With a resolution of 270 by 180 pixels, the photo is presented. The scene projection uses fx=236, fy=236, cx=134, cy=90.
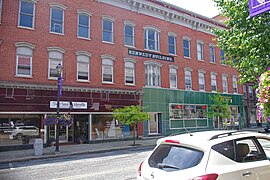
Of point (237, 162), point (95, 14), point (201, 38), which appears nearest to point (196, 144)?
point (237, 162)

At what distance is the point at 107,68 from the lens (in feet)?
71.1

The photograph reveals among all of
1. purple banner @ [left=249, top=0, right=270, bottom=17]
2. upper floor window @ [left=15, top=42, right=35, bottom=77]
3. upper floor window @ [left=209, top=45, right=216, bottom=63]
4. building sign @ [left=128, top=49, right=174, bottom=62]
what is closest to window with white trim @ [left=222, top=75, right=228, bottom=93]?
upper floor window @ [left=209, top=45, right=216, bottom=63]

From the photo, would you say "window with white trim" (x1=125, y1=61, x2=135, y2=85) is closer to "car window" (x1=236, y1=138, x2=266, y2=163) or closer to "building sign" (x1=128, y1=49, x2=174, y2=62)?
"building sign" (x1=128, y1=49, x2=174, y2=62)

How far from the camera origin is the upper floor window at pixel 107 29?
2202cm

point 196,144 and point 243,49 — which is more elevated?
point 243,49

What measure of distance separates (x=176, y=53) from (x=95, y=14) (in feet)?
33.3

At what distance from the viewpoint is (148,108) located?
23.4 metres

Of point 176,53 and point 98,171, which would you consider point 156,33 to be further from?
point 98,171

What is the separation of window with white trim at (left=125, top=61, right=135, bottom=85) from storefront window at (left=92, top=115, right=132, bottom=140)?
13.2ft

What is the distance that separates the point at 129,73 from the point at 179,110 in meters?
7.24

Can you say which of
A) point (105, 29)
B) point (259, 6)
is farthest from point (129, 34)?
point (259, 6)

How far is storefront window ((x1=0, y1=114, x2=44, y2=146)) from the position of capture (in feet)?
53.7

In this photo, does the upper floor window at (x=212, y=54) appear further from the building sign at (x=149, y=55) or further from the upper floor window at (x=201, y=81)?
the building sign at (x=149, y=55)

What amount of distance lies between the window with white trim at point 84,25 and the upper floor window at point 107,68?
8.04 feet
